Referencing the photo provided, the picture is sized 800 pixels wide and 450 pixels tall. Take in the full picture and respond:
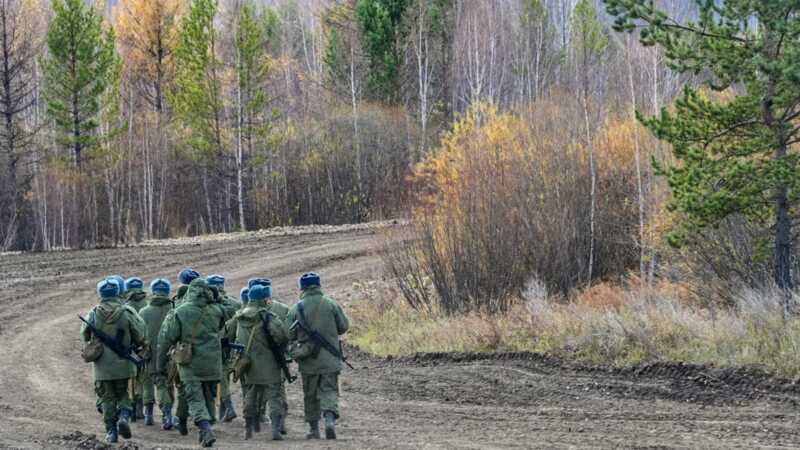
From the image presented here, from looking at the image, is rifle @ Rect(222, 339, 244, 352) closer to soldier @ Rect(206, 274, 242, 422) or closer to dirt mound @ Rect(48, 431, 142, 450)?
soldier @ Rect(206, 274, 242, 422)

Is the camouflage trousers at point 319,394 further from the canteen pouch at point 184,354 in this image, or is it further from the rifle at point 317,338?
the canteen pouch at point 184,354

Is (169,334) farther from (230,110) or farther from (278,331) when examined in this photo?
(230,110)

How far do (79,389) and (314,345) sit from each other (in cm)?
664

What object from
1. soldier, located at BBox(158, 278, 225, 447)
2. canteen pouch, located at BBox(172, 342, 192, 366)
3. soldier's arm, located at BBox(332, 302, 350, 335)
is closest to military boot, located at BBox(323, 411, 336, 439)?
soldier's arm, located at BBox(332, 302, 350, 335)

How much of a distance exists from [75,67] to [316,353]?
3819 centimetres

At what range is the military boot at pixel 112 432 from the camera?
14617 mm

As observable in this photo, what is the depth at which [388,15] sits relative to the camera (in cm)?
5866

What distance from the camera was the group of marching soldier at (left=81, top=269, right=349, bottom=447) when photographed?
577 inches

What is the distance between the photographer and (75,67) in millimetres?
49969

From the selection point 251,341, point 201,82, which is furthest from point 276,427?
point 201,82

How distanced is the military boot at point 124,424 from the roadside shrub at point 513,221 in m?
10.5

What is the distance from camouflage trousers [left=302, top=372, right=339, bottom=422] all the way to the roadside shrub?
9.19 meters

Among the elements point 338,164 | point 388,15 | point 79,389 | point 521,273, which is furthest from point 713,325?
point 388,15

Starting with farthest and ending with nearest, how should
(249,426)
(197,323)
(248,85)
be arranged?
(248,85)
(249,426)
(197,323)
